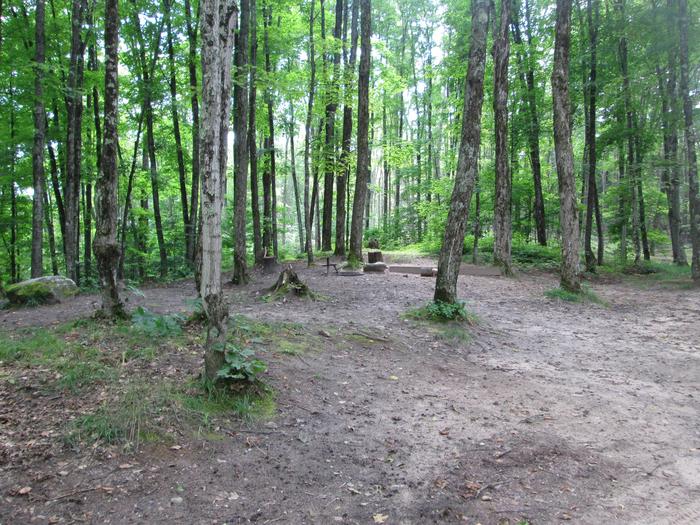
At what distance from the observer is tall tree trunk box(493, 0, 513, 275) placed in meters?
14.1

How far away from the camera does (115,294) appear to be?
6926 millimetres

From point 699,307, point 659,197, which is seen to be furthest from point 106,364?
point 659,197

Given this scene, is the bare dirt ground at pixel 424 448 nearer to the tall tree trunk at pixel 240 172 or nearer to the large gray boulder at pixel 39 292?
the large gray boulder at pixel 39 292

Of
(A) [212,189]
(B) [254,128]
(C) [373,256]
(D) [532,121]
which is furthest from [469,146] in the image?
(D) [532,121]

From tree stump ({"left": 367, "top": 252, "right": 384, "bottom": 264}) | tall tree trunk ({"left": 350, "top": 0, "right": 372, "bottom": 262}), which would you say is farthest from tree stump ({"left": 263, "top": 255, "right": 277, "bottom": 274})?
tree stump ({"left": 367, "top": 252, "right": 384, "bottom": 264})

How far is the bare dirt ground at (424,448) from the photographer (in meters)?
3.27

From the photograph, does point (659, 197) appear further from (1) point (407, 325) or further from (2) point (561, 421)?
(2) point (561, 421)

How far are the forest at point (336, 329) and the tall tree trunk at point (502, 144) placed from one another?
0.10 meters

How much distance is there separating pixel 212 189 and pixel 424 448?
3.34 m

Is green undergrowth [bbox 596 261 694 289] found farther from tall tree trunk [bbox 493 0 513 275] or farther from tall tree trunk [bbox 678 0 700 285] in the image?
tall tree trunk [bbox 493 0 513 275]

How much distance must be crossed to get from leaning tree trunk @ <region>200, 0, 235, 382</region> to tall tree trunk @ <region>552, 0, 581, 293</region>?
9948 millimetres

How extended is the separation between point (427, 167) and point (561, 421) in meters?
25.5

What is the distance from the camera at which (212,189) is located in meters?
4.42

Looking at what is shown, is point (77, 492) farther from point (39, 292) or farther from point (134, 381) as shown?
point (39, 292)
